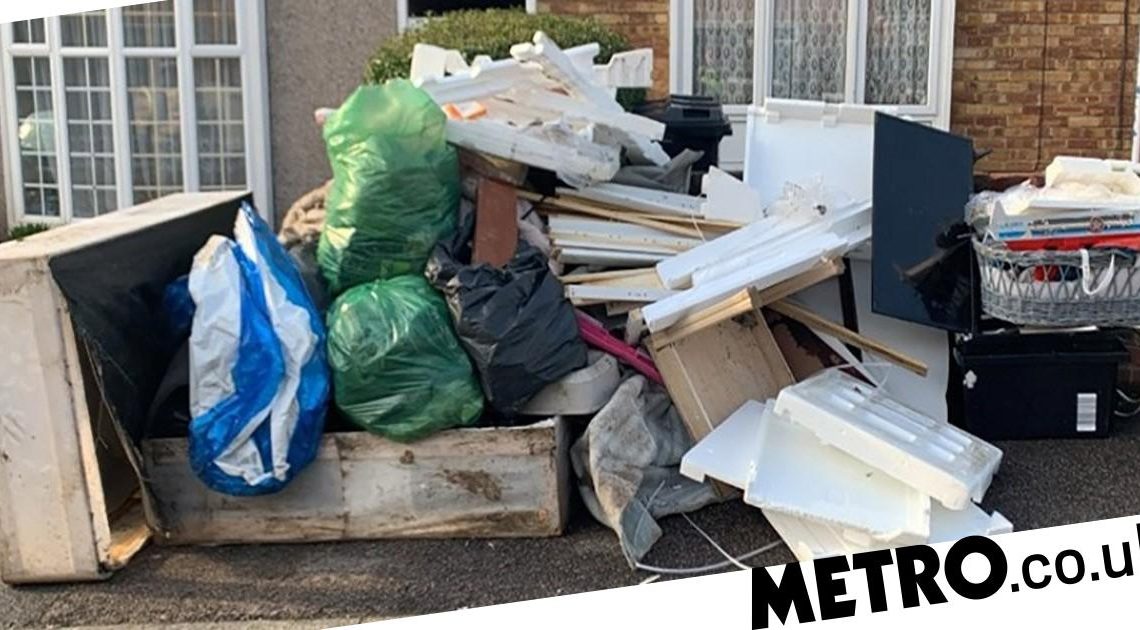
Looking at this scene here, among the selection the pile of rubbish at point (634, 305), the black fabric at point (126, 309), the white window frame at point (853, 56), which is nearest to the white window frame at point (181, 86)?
the white window frame at point (853, 56)

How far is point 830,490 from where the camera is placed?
4.40 metres

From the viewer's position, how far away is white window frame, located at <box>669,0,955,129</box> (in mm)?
8469

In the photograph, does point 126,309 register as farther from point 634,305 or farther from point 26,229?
point 26,229

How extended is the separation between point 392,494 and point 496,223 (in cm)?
122

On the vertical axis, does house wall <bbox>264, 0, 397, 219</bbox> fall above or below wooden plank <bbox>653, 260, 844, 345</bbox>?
→ above

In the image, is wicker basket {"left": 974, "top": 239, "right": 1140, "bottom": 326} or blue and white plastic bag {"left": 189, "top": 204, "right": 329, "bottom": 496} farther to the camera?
wicker basket {"left": 974, "top": 239, "right": 1140, "bottom": 326}

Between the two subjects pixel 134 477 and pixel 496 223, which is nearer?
pixel 134 477

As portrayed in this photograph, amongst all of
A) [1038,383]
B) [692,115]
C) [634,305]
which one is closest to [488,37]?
[692,115]

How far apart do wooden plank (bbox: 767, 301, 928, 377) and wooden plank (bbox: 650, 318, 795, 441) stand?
6.2 inches

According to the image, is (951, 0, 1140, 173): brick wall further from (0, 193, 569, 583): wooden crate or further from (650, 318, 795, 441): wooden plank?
(0, 193, 569, 583): wooden crate

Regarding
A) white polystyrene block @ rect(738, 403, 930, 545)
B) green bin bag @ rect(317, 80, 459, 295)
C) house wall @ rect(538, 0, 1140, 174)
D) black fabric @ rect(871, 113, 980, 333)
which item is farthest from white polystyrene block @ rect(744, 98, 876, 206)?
house wall @ rect(538, 0, 1140, 174)

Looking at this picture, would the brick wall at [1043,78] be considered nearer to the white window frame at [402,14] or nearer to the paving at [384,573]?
the white window frame at [402,14]

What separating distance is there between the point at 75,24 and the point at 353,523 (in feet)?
18.5

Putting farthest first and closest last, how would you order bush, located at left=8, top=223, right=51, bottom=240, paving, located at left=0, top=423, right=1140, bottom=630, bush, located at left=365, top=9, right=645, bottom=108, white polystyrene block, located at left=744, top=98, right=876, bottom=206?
1. bush, located at left=8, top=223, right=51, bottom=240
2. bush, located at left=365, top=9, right=645, bottom=108
3. white polystyrene block, located at left=744, top=98, right=876, bottom=206
4. paving, located at left=0, top=423, right=1140, bottom=630
